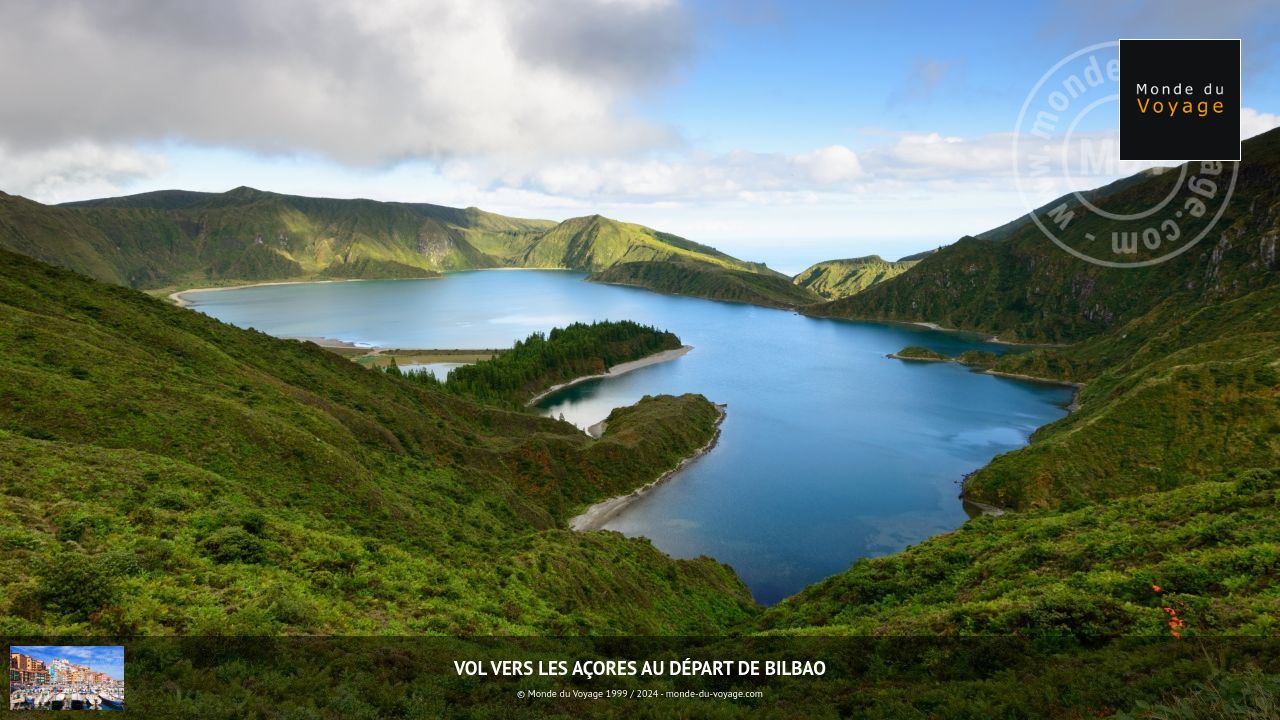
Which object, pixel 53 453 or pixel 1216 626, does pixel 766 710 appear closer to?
pixel 1216 626

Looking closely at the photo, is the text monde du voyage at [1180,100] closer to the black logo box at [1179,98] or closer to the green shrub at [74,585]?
the black logo box at [1179,98]

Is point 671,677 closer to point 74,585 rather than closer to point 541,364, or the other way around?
point 74,585

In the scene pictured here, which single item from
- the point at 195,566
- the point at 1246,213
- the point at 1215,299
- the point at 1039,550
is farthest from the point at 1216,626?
the point at 1246,213

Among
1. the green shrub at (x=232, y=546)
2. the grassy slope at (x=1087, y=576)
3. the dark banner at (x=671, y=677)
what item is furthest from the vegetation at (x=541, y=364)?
the dark banner at (x=671, y=677)

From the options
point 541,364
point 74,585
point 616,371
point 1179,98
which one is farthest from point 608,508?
point 616,371

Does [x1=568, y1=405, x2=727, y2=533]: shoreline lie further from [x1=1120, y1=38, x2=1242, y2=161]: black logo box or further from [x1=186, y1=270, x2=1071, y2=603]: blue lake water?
[x1=1120, y1=38, x2=1242, y2=161]: black logo box
